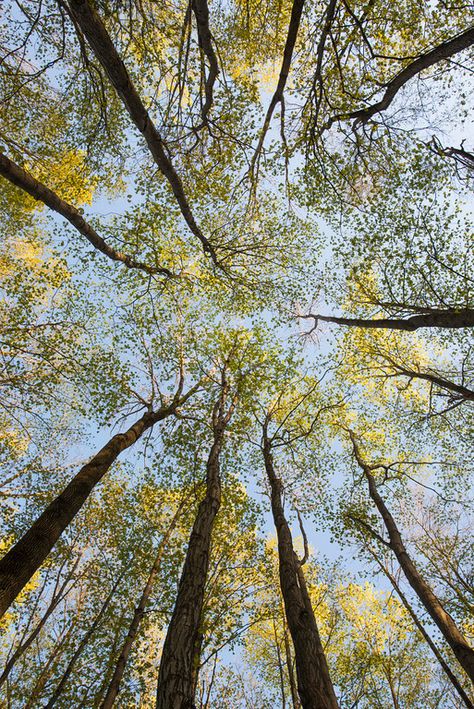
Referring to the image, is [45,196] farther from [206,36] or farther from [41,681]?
[41,681]

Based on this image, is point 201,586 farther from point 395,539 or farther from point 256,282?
point 256,282

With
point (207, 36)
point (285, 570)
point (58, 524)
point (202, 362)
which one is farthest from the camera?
Result: point (202, 362)

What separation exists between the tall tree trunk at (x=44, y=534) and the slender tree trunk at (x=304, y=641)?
396 centimetres

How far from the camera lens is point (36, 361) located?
10.2 m

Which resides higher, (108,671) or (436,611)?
(436,611)

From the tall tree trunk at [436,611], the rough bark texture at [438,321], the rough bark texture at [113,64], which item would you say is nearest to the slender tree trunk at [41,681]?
the tall tree trunk at [436,611]

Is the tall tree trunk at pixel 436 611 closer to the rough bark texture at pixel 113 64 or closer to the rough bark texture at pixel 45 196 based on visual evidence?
the rough bark texture at pixel 45 196

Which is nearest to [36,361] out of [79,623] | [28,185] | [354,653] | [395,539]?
[28,185]

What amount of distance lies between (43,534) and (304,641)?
4.30m

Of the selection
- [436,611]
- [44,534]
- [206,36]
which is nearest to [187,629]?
[44,534]

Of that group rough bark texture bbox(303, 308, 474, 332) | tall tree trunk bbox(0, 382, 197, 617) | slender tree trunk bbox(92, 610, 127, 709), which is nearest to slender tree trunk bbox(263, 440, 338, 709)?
tall tree trunk bbox(0, 382, 197, 617)

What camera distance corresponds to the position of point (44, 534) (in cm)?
505

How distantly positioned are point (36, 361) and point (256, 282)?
7207 mm

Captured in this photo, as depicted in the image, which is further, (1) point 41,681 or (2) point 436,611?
(1) point 41,681
